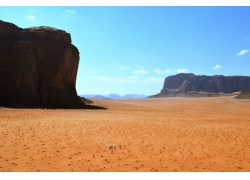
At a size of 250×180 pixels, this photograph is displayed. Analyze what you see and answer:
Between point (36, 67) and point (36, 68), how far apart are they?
0.63ft

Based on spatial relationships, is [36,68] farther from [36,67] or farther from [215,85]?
[215,85]

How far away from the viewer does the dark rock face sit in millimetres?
30406

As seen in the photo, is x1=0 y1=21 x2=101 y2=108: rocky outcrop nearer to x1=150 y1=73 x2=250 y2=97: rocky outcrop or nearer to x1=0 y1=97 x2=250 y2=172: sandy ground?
x1=0 y1=97 x2=250 y2=172: sandy ground

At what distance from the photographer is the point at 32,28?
35750mm

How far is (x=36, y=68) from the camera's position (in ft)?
107

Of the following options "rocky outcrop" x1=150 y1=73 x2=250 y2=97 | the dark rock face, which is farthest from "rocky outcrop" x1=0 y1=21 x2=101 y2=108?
"rocky outcrop" x1=150 y1=73 x2=250 y2=97

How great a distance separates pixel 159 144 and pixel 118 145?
2198 mm

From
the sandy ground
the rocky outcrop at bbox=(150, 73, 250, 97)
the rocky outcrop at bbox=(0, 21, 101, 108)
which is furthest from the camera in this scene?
the rocky outcrop at bbox=(150, 73, 250, 97)

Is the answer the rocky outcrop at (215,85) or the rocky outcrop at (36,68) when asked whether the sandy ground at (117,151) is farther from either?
the rocky outcrop at (215,85)

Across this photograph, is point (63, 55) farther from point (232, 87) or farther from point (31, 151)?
point (232, 87)

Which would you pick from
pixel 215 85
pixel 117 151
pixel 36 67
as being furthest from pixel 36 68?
pixel 215 85

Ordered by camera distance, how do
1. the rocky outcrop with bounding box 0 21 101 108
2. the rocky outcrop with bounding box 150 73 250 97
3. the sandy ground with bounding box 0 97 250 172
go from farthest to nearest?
1. the rocky outcrop with bounding box 150 73 250 97
2. the rocky outcrop with bounding box 0 21 101 108
3. the sandy ground with bounding box 0 97 250 172

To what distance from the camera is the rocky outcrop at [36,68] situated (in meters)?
30.4

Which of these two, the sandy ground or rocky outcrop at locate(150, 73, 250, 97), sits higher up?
rocky outcrop at locate(150, 73, 250, 97)
